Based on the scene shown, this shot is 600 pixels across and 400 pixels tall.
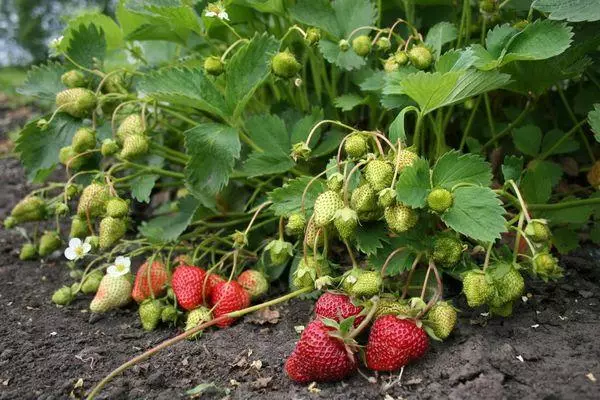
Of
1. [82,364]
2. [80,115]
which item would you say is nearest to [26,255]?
[80,115]

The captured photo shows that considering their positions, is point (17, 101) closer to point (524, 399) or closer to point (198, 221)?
point (198, 221)

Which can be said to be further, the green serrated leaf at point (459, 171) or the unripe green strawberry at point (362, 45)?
the unripe green strawberry at point (362, 45)

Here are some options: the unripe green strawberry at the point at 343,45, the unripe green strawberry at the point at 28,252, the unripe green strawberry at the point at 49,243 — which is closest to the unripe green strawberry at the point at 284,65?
the unripe green strawberry at the point at 343,45

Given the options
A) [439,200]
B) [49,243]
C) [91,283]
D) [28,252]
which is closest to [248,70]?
→ [439,200]

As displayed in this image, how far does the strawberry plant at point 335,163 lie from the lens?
1216 mm

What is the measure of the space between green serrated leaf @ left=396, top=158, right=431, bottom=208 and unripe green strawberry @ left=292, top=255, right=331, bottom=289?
9.5 inches

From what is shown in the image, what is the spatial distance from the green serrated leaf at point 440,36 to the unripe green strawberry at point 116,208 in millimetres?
720

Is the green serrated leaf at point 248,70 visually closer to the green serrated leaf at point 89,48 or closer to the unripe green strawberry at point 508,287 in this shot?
the green serrated leaf at point 89,48

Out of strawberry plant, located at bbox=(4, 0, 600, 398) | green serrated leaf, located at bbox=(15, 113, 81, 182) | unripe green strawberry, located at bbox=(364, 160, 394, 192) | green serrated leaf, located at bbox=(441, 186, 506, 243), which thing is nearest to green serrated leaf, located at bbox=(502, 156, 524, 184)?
strawberry plant, located at bbox=(4, 0, 600, 398)

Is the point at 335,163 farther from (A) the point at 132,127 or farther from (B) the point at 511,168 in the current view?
(A) the point at 132,127

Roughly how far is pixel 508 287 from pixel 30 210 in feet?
3.82

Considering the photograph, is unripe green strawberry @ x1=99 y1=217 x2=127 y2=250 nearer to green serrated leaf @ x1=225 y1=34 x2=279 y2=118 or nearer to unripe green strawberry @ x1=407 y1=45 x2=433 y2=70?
green serrated leaf @ x1=225 y1=34 x2=279 y2=118

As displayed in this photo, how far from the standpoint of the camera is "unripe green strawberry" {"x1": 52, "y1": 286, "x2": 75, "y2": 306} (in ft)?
5.33

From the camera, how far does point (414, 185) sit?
3.90 ft
